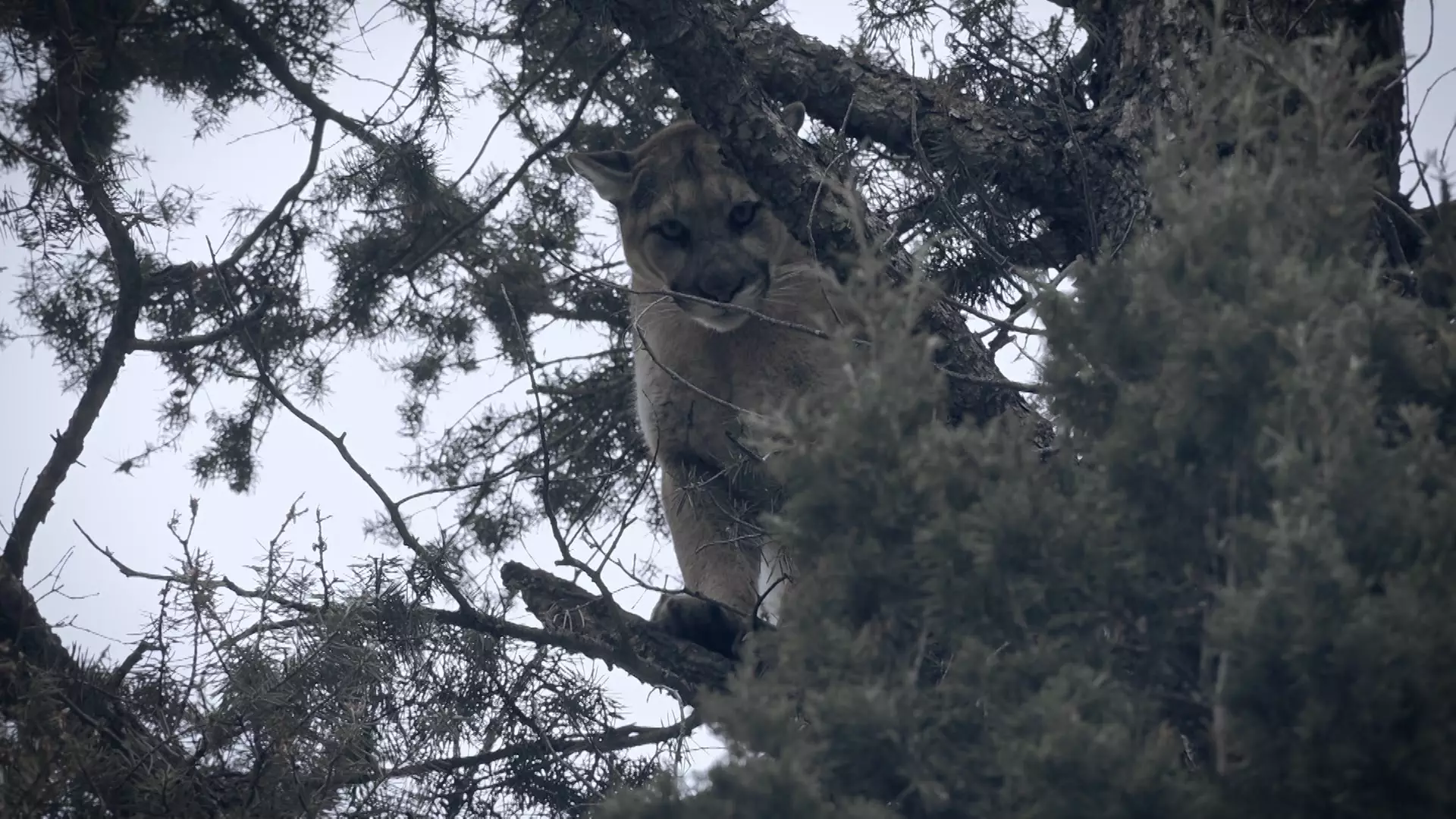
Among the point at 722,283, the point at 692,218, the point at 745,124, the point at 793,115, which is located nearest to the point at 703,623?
the point at 722,283

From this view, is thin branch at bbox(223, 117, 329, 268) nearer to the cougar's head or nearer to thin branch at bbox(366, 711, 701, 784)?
the cougar's head

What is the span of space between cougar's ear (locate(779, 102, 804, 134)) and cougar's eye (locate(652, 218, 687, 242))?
3.06 ft

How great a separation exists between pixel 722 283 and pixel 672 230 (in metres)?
0.50

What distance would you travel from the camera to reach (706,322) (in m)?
4.59

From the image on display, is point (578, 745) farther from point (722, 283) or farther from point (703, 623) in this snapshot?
point (722, 283)

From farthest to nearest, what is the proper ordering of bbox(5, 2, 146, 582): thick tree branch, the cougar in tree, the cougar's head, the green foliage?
the cougar's head
the cougar in tree
bbox(5, 2, 146, 582): thick tree branch
the green foliage

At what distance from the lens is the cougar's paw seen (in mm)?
3812

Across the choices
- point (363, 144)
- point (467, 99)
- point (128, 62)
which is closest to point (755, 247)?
point (467, 99)

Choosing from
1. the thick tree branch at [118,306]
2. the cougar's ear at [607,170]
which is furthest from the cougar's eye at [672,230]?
the thick tree branch at [118,306]

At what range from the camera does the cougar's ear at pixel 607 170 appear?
4934 mm

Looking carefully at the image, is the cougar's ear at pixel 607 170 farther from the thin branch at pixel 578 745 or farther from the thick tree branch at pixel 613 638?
the thin branch at pixel 578 745

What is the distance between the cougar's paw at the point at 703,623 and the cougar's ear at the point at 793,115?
1567 mm

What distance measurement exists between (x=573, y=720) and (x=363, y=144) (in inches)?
108

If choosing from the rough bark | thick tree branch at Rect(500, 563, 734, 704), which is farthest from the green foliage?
thick tree branch at Rect(500, 563, 734, 704)
